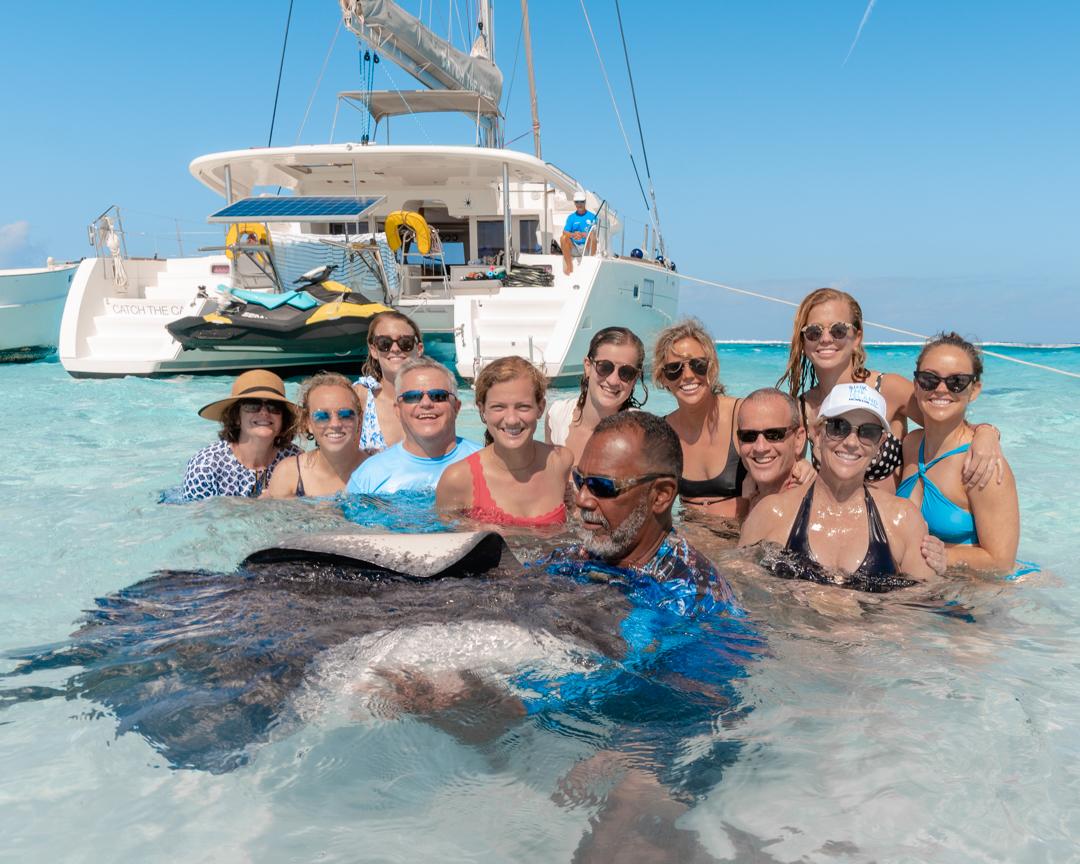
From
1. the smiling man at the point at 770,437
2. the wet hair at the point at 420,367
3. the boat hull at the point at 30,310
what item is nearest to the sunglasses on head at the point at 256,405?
the wet hair at the point at 420,367

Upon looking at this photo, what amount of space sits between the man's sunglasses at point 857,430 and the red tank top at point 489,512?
1.35 meters

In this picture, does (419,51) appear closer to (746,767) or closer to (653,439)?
(653,439)

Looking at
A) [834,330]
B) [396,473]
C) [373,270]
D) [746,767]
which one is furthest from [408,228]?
[746,767]

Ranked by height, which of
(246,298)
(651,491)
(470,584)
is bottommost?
(470,584)

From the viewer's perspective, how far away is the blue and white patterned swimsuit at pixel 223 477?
490 centimetres

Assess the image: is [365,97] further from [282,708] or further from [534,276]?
[282,708]

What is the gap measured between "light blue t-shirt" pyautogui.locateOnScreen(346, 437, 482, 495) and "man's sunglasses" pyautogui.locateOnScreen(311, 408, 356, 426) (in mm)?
302

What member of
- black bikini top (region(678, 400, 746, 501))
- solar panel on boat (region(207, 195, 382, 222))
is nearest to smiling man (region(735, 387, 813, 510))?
black bikini top (region(678, 400, 746, 501))

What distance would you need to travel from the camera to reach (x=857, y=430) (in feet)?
10.2

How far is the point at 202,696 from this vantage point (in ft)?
7.59

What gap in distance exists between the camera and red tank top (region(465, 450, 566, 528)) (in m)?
4.01

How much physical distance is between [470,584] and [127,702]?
100 centimetres

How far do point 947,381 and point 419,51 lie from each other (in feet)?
41.9

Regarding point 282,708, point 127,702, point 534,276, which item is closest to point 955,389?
point 282,708
